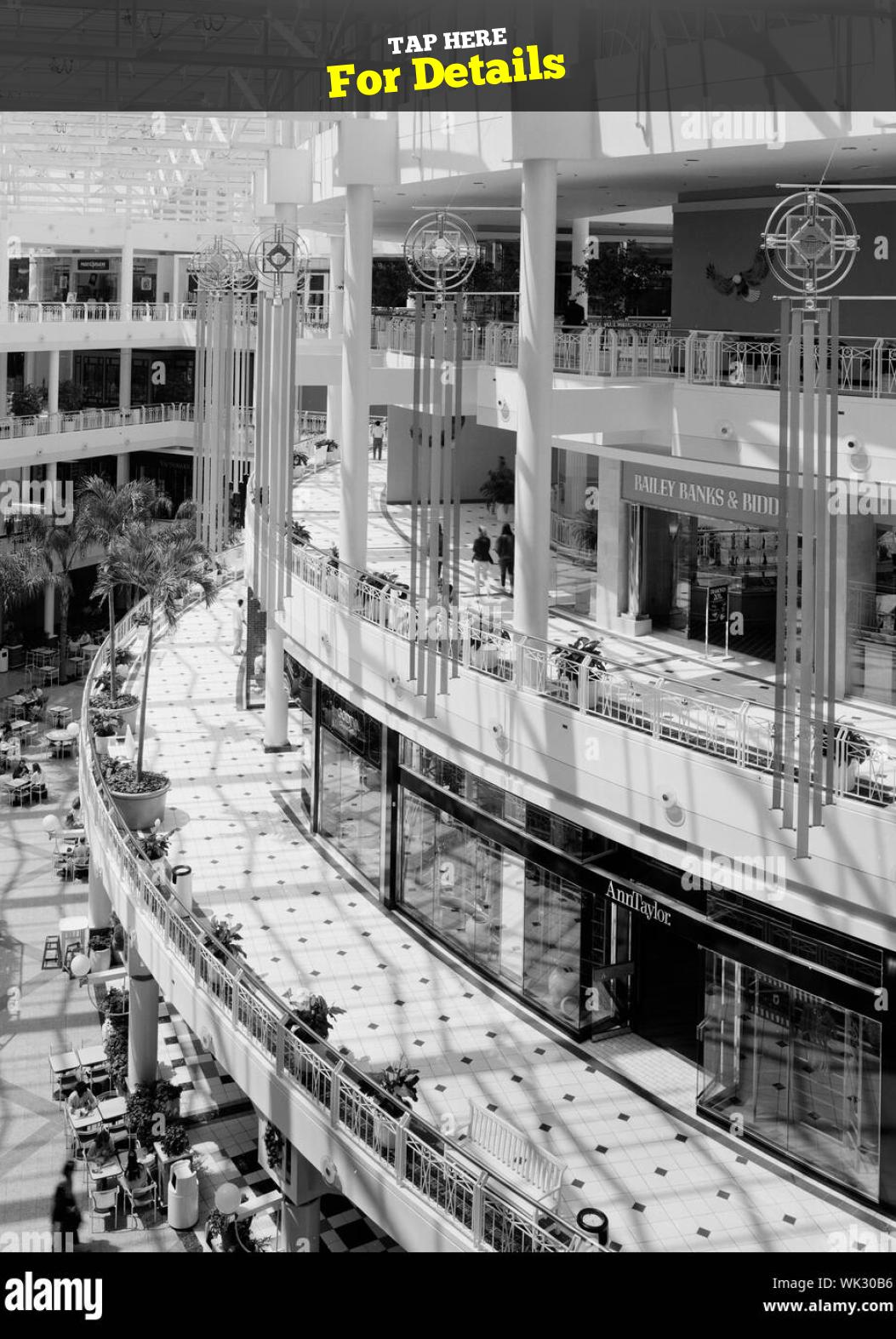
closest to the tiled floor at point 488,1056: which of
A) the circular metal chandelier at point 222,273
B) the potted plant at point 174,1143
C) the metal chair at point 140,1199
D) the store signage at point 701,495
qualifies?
the potted plant at point 174,1143

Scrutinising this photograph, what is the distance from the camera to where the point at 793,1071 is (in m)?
14.1

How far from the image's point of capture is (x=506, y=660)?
16188 mm

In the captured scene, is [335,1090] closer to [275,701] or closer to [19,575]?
[275,701]

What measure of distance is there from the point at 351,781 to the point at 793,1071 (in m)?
9.08

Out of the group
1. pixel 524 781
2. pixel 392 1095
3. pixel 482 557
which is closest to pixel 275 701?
pixel 482 557

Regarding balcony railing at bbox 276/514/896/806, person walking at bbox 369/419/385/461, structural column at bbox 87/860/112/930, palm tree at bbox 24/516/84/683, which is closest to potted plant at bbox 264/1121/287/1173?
balcony railing at bbox 276/514/896/806

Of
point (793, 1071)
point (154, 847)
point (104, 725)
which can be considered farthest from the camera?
point (104, 725)

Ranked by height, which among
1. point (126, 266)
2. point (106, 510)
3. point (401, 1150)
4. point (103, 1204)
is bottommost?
point (103, 1204)

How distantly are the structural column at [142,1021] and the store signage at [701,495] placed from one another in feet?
31.6

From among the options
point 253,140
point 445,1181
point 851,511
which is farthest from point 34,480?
point 445,1181

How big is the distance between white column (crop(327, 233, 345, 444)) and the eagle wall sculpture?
229 inches

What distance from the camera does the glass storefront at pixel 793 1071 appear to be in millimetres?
13469

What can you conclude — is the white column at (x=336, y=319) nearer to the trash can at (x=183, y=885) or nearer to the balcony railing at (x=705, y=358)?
the balcony railing at (x=705, y=358)

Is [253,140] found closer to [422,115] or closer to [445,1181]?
[422,115]
